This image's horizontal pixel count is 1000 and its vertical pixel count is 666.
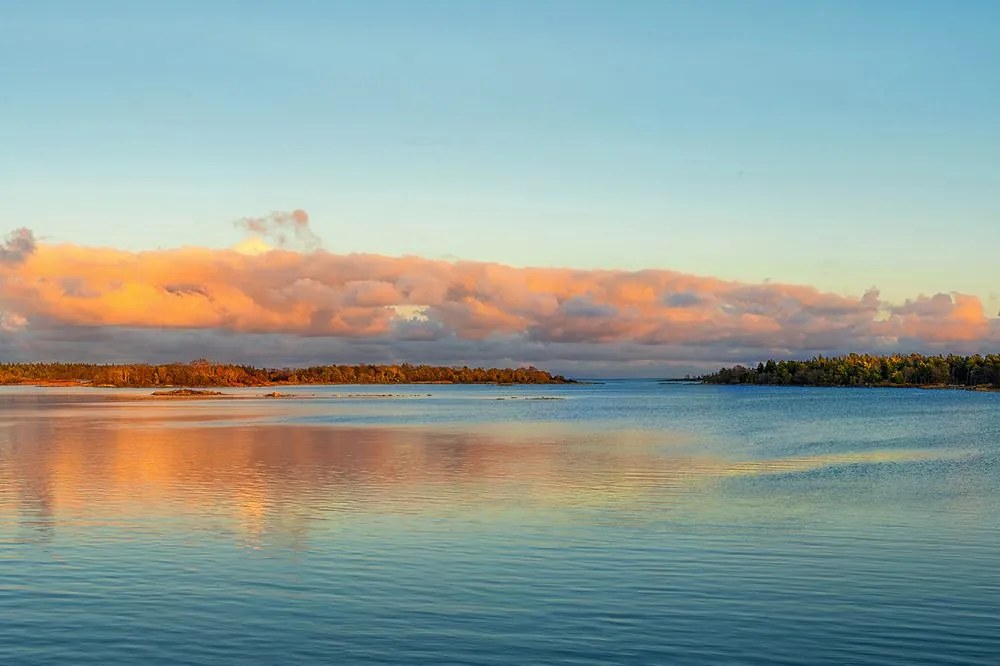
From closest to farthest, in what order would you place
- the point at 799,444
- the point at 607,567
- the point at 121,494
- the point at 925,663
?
the point at 925,663
the point at 607,567
the point at 121,494
the point at 799,444

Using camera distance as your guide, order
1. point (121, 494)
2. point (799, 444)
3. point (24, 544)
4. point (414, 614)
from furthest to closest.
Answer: point (799, 444) < point (121, 494) < point (24, 544) < point (414, 614)

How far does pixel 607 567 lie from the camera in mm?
23031

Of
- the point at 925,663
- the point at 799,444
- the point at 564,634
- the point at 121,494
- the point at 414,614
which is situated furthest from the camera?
the point at 799,444

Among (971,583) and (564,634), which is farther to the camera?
(971,583)

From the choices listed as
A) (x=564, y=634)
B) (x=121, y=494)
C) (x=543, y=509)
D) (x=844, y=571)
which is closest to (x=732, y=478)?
(x=543, y=509)

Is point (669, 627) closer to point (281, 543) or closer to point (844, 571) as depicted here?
point (844, 571)

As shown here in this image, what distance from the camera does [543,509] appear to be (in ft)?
108

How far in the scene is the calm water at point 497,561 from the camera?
1694 centimetres

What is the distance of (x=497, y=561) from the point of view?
2372cm

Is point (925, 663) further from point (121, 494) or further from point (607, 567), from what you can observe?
point (121, 494)

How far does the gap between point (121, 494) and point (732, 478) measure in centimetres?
2537

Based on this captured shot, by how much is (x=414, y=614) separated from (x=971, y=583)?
12.0 m

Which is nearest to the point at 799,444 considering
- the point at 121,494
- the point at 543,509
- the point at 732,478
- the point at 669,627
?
the point at 732,478

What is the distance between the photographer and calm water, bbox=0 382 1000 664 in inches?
667
